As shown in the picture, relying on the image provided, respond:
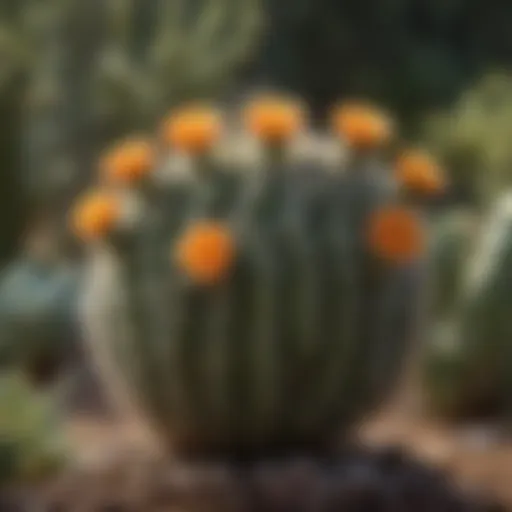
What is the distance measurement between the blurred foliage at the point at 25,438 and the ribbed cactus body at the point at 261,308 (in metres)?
0.26

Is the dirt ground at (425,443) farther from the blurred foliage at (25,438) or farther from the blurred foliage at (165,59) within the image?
the blurred foliage at (165,59)

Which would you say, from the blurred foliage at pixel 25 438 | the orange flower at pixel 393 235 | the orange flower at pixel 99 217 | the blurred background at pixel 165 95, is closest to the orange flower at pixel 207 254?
the orange flower at pixel 99 217

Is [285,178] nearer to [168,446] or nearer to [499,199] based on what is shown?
[168,446]

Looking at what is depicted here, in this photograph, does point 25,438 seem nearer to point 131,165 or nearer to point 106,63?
point 131,165

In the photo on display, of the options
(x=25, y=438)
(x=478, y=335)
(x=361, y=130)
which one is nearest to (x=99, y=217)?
(x=25, y=438)

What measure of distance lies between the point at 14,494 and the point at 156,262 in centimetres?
68

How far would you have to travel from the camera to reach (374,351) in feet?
13.8

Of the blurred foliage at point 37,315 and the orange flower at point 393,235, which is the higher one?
the blurred foliage at point 37,315

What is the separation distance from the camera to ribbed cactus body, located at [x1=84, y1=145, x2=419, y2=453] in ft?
13.3

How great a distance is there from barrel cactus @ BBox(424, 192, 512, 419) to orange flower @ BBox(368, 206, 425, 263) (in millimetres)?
662

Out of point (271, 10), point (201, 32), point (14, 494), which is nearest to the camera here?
point (14, 494)

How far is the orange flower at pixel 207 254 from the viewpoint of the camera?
13.0 ft

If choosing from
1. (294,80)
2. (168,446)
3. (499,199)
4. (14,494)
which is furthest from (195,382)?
(294,80)

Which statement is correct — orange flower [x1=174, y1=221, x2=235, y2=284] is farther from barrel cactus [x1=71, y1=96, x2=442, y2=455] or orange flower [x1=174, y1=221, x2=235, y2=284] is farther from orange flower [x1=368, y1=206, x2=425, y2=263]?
orange flower [x1=368, y1=206, x2=425, y2=263]
